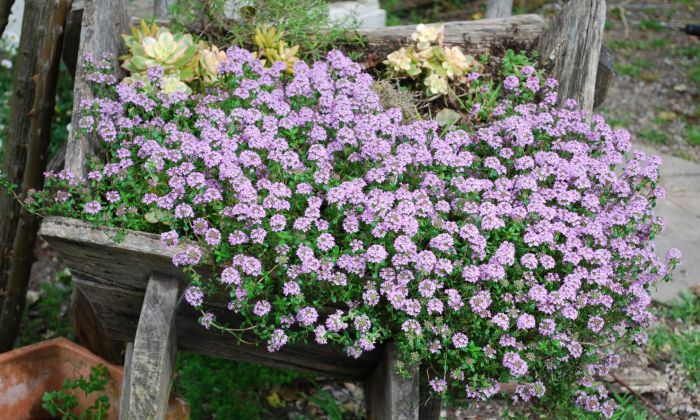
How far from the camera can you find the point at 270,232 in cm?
178

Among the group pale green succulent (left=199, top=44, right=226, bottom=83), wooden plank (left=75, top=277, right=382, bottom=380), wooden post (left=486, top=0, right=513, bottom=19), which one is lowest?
wooden plank (left=75, top=277, right=382, bottom=380)

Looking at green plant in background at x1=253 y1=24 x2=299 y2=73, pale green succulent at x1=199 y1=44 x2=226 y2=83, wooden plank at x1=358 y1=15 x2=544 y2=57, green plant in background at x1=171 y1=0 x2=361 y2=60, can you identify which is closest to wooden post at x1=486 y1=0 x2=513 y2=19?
wooden plank at x1=358 y1=15 x2=544 y2=57

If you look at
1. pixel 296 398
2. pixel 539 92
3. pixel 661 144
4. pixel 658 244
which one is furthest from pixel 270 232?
pixel 661 144

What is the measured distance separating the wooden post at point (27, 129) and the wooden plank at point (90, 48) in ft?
0.63

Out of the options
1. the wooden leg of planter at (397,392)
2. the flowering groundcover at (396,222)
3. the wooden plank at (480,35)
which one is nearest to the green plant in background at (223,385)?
the flowering groundcover at (396,222)

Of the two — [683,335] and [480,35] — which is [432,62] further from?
[683,335]

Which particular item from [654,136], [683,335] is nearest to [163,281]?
[683,335]

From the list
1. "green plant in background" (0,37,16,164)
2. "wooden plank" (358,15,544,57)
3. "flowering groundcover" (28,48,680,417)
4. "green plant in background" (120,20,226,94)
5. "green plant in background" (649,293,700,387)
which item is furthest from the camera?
"green plant in background" (0,37,16,164)

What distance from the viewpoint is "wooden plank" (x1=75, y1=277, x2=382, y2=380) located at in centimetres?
206

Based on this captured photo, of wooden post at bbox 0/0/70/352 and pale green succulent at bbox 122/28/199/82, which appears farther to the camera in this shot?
wooden post at bbox 0/0/70/352

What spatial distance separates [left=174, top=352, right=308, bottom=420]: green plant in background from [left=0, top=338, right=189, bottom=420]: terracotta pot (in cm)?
33

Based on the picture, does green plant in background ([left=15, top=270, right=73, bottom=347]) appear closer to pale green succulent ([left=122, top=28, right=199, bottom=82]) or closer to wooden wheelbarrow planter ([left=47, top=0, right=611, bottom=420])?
wooden wheelbarrow planter ([left=47, top=0, right=611, bottom=420])

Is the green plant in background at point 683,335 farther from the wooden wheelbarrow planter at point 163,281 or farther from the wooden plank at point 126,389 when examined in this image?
the wooden plank at point 126,389

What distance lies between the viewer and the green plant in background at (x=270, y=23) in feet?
8.54
